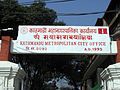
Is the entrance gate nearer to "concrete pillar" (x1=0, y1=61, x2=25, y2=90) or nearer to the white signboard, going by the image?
the white signboard

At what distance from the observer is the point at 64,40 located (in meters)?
9.45

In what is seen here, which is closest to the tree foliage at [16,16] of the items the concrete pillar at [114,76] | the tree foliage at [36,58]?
the tree foliage at [36,58]

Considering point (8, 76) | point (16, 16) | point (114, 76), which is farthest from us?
point (16, 16)

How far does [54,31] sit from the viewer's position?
961 centimetres

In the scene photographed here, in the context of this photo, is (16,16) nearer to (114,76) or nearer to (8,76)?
(8,76)

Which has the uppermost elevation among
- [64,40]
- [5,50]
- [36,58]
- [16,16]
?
[16,16]

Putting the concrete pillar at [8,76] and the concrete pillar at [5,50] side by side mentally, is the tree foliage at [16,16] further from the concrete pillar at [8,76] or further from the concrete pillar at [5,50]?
the concrete pillar at [8,76]

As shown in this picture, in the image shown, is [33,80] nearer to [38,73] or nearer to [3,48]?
[38,73]

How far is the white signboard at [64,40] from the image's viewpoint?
9320 mm

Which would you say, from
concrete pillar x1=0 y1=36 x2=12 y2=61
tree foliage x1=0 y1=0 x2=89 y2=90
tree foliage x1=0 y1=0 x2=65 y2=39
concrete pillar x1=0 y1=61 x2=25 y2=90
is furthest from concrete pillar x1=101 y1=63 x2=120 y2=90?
tree foliage x1=0 y1=0 x2=65 y2=39

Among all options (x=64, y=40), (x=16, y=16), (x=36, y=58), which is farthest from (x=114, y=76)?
(x=36, y=58)

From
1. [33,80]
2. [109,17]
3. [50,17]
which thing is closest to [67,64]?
[33,80]

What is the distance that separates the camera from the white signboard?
9.32m

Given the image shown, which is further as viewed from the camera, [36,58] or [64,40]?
[36,58]
